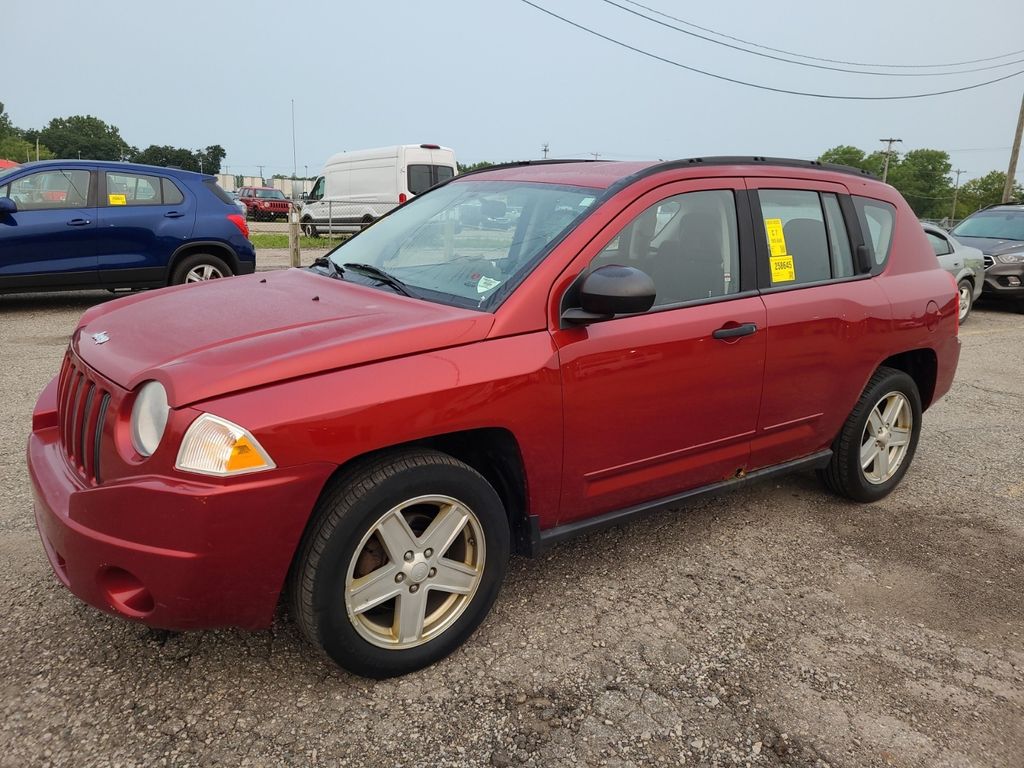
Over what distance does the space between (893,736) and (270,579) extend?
197cm

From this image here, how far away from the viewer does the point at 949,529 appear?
162 inches

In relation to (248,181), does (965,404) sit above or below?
below

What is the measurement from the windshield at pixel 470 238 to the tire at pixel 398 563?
68 cm

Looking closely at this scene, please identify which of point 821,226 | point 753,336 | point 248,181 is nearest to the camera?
point 753,336

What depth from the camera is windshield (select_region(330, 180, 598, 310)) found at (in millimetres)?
2969

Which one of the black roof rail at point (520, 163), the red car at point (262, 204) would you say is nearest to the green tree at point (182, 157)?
the red car at point (262, 204)

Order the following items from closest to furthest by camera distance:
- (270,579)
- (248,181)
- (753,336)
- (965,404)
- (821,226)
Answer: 1. (270,579)
2. (753,336)
3. (821,226)
4. (965,404)
5. (248,181)

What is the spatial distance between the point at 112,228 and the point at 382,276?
6906mm

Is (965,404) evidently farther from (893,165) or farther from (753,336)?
(893,165)

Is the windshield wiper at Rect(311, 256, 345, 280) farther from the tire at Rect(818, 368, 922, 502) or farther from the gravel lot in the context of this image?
the tire at Rect(818, 368, 922, 502)

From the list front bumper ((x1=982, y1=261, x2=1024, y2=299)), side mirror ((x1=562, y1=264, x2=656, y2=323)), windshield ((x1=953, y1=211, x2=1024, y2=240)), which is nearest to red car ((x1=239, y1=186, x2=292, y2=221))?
windshield ((x1=953, y1=211, x2=1024, y2=240))

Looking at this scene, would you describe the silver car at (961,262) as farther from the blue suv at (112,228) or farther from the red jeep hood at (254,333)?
the red jeep hood at (254,333)

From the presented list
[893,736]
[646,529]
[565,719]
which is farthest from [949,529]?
[565,719]

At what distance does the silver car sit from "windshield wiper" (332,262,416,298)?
28.5 ft
